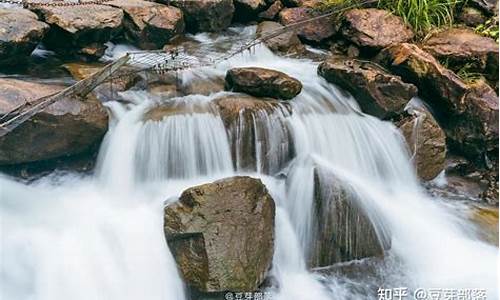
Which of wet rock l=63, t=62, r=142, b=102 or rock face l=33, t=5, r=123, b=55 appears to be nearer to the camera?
wet rock l=63, t=62, r=142, b=102

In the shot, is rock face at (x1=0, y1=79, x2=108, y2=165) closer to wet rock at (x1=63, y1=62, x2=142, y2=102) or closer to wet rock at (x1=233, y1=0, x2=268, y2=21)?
wet rock at (x1=63, y1=62, x2=142, y2=102)

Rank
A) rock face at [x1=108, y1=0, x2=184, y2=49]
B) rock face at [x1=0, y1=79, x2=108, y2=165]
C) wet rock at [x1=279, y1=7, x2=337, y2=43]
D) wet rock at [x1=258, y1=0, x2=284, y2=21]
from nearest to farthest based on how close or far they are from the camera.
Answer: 1. rock face at [x1=0, y1=79, x2=108, y2=165]
2. rock face at [x1=108, y1=0, x2=184, y2=49]
3. wet rock at [x1=279, y1=7, x2=337, y2=43]
4. wet rock at [x1=258, y1=0, x2=284, y2=21]

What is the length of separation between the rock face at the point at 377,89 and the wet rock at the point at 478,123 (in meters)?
0.59

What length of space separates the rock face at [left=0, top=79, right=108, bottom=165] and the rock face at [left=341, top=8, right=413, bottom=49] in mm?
3167

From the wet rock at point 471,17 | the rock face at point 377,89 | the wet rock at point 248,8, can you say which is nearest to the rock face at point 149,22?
the wet rock at point 248,8

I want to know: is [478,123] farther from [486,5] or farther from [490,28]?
[486,5]

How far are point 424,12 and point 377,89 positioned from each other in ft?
5.83

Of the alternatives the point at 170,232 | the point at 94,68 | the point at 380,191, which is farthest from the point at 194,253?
the point at 94,68

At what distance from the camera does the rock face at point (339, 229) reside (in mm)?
3434

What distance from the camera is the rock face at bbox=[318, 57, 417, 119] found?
445 cm

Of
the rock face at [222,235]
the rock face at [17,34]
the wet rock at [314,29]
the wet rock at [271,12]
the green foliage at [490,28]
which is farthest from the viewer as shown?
the wet rock at [271,12]

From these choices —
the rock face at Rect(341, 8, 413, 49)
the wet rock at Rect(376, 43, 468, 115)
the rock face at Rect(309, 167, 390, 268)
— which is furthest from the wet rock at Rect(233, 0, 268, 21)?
the rock face at Rect(309, 167, 390, 268)

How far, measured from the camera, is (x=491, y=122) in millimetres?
4656

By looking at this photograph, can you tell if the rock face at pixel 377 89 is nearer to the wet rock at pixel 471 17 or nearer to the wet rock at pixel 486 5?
the wet rock at pixel 471 17
